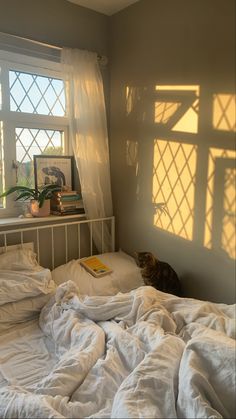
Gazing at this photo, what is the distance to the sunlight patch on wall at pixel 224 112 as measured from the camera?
1542 millimetres

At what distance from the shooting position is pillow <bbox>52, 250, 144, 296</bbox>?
Answer: 188cm

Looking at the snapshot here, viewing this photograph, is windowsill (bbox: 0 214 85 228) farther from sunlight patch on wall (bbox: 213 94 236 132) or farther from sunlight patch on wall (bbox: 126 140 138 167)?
sunlight patch on wall (bbox: 213 94 236 132)

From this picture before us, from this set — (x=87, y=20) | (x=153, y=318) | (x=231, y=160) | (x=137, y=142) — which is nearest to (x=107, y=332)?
(x=153, y=318)

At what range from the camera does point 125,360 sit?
3.88 feet

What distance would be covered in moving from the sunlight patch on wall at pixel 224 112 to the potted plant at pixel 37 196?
1.17 meters

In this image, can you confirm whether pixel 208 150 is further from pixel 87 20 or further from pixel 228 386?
pixel 87 20

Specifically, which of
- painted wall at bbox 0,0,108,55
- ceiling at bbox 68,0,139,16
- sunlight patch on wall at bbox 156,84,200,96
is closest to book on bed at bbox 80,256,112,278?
sunlight patch on wall at bbox 156,84,200,96

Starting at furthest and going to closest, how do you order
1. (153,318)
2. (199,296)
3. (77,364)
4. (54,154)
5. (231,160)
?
(54,154) < (199,296) < (231,160) < (153,318) < (77,364)

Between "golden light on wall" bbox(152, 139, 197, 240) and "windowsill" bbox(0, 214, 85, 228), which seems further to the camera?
"windowsill" bbox(0, 214, 85, 228)

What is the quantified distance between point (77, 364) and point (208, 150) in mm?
1256

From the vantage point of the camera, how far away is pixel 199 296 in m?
1.82

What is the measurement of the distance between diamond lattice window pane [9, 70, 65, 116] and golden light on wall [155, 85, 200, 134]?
772 mm

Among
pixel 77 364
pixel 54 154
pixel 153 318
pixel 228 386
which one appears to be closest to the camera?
pixel 228 386

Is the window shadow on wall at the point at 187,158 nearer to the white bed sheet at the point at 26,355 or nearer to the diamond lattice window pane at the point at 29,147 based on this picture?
the diamond lattice window pane at the point at 29,147
